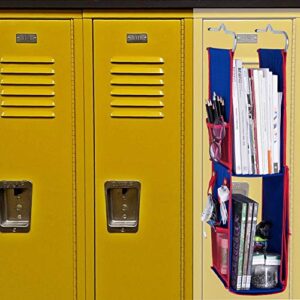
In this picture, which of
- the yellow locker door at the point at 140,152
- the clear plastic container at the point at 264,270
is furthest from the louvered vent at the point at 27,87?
the clear plastic container at the point at 264,270

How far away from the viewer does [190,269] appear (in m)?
3.70

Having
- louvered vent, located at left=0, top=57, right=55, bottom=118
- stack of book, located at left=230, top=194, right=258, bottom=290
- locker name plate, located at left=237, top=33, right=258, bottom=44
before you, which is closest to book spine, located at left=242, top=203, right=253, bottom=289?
stack of book, located at left=230, top=194, right=258, bottom=290

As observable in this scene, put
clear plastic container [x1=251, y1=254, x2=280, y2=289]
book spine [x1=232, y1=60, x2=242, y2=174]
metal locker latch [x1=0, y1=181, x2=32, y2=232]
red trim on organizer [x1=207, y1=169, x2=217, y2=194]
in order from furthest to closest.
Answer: metal locker latch [x1=0, y1=181, x2=32, y2=232], red trim on organizer [x1=207, y1=169, x2=217, y2=194], clear plastic container [x1=251, y1=254, x2=280, y2=289], book spine [x1=232, y1=60, x2=242, y2=174]

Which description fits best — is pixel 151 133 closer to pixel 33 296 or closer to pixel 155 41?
pixel 155 41

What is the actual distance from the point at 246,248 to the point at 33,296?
1.05 m

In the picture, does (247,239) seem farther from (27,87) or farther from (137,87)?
(27,87)

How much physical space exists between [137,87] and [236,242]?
841 mm

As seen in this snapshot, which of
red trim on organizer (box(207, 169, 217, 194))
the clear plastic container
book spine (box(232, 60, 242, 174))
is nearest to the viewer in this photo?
book spine (box(232, 60, 242, 174))

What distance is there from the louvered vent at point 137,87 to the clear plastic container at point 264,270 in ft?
2.55

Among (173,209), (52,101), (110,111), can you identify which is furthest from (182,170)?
(52,101)

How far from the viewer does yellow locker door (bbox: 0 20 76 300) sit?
362 cm

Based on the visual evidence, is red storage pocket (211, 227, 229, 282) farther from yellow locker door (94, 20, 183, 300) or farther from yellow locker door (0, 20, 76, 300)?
yellow locker door (0, 20, 76, 300)

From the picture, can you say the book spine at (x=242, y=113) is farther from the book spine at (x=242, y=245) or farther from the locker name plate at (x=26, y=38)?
the locker name plate at (x=26, y=38)

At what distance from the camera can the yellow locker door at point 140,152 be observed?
360 centimetres
